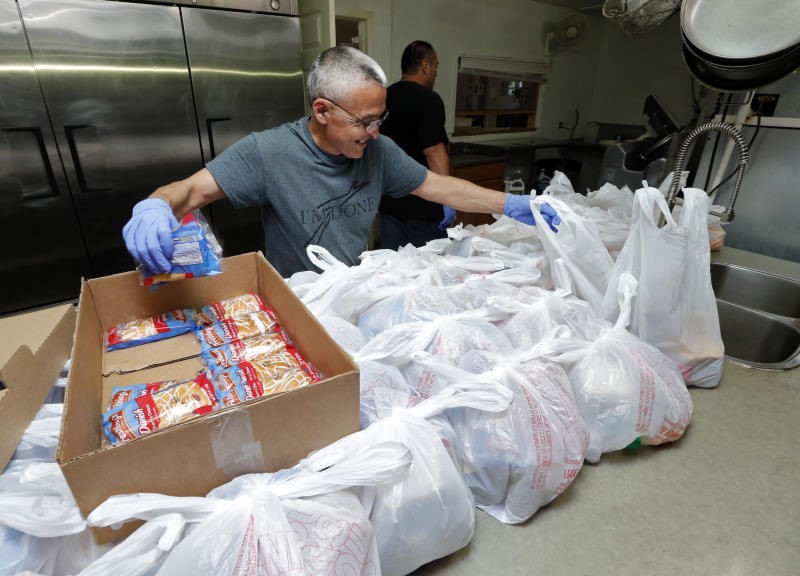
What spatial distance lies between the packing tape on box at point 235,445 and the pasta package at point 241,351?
9.2 inches

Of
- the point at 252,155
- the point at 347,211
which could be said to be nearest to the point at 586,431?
the point at 347,211

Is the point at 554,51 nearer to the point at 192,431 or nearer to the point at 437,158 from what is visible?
the point at 437,158

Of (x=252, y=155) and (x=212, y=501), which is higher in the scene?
(x=252, y=155)

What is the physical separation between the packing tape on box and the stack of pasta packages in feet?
0.36

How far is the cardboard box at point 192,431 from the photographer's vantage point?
418 mm

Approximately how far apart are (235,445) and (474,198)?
3.61 ft

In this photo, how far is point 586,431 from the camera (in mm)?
677

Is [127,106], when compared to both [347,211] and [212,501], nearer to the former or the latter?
[347,211]

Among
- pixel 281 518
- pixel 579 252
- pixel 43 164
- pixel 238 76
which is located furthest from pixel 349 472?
pixel 238 76

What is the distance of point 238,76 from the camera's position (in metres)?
2.22

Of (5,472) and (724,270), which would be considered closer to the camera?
(5,472)

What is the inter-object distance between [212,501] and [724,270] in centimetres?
172

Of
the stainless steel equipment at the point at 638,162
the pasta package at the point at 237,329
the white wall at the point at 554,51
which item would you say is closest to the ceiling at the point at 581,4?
the white wall at the point at 554,51

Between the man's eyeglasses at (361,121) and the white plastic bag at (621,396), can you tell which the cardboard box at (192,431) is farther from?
the man's eyeglasses at (361,121)
